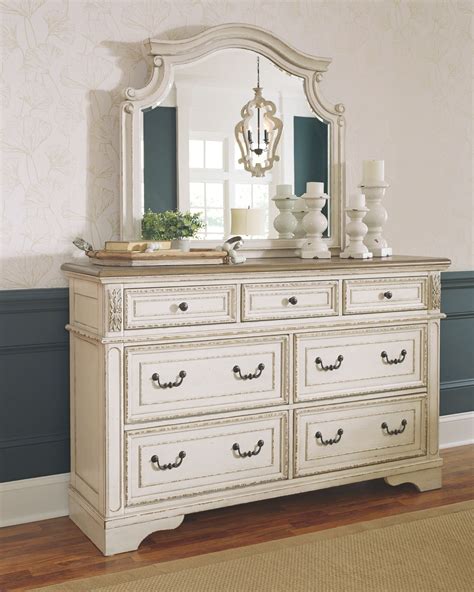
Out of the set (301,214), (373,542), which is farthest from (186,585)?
(301,214)

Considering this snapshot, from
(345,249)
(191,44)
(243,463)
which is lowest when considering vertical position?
(243,463)

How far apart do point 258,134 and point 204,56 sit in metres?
0.38

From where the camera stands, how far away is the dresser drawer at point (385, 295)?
124 inches

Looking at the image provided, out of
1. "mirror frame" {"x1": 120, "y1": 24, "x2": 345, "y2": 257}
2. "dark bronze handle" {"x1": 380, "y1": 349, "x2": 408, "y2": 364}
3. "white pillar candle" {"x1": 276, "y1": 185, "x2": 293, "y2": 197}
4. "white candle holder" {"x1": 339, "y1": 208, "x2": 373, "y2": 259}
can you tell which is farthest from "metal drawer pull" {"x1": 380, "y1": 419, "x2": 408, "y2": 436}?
"white pillar candle" {"x1": 276, "y1": 185, "x2": 293, "y2": 197}

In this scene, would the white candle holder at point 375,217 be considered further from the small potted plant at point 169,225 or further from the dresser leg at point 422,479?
the dresser leg at point 422,479

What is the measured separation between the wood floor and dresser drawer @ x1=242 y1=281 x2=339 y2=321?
0.78 m

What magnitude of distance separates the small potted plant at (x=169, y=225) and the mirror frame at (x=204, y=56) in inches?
1.7

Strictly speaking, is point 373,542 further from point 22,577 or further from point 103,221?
point 103,221

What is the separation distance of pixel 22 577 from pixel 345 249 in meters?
1.81

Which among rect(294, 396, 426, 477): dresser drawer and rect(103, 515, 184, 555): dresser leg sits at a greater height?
rect(294, 396, 426, 477): dresser drawer

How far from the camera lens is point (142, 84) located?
3236 mm

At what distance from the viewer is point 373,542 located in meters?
2.87

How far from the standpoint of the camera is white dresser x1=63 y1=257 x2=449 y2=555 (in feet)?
9.08

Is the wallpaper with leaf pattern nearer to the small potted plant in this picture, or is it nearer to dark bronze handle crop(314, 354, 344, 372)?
the small potted plant
